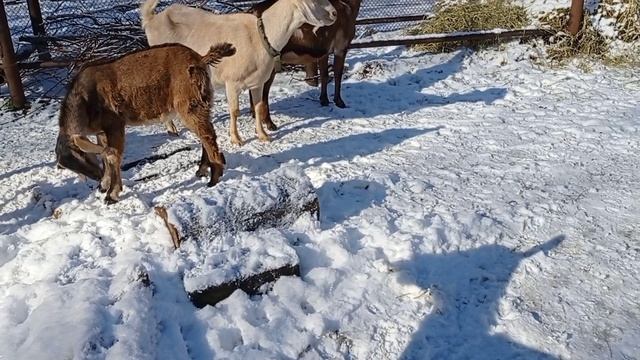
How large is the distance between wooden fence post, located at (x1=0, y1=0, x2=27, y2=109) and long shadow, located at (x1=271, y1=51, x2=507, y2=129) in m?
2.90

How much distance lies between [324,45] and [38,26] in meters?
4.05

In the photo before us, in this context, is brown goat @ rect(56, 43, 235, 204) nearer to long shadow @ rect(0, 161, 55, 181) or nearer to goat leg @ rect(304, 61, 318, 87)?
long shadow @ rect(0, 161, 55, 181)

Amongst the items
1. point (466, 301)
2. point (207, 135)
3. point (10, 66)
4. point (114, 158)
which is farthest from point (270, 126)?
point (466, 301)

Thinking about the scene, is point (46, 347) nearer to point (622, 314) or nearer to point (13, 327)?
point (13, 327)

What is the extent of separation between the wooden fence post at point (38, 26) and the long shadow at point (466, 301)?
20.4 feet

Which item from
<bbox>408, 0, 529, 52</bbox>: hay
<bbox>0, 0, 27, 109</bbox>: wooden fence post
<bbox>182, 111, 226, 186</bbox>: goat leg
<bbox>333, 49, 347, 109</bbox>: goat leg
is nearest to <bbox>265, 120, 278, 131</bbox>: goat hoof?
<bbox>333, 49, 347, 109</bbox>: goat leg

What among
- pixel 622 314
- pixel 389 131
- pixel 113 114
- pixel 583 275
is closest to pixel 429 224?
pixel 583 275

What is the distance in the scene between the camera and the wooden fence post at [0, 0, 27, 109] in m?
6.38

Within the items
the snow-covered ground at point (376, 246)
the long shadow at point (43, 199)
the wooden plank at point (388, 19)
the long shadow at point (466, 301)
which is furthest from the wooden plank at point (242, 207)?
the wooden plank at point (388, 19)

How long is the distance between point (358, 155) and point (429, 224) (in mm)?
1463

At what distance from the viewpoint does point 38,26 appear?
25.3 ft

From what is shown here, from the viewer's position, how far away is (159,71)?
174 inches

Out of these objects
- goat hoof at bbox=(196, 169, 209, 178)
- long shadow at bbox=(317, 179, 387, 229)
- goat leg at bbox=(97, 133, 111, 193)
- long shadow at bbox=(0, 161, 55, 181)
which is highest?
goat leg at bbox=(97, 133, 111, 193)

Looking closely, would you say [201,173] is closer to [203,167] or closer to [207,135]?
[203,167]
